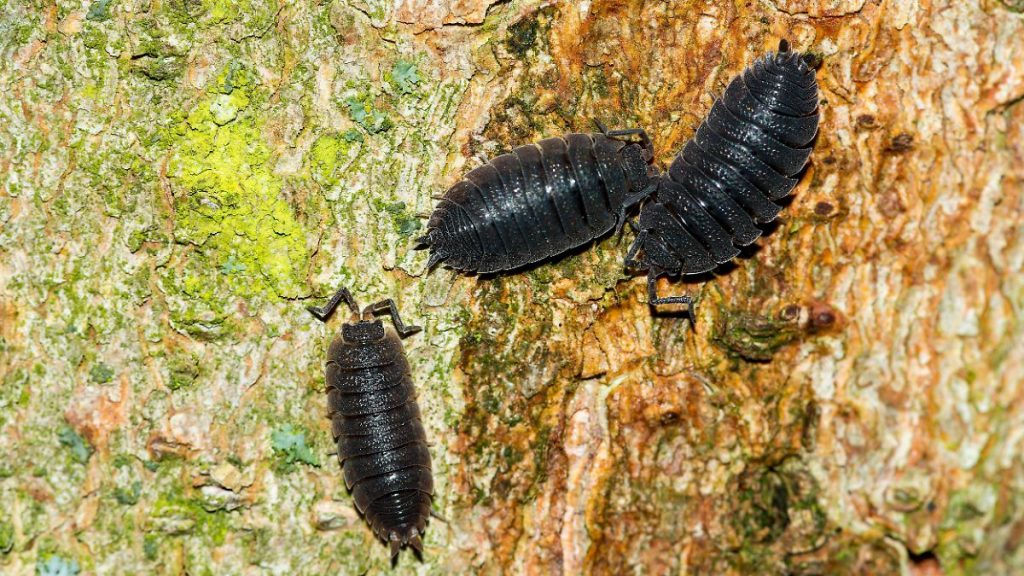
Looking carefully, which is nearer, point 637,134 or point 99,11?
point 99,11

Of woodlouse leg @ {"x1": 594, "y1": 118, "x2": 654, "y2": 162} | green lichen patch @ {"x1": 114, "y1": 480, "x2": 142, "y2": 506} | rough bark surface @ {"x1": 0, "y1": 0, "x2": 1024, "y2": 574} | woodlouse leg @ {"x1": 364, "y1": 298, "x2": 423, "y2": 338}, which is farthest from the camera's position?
woodlouse leg @ {"x1": 594, "y1": 118, "x2": 654, "y2": 162}

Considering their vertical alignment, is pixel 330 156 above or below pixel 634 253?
above

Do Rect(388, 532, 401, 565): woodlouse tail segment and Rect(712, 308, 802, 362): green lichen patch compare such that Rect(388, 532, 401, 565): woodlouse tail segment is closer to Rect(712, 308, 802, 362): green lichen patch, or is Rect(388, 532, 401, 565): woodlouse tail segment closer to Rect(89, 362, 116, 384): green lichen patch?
Rect(89, 362, 116, 384): green lichen patch

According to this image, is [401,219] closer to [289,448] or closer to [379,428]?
[379,428]

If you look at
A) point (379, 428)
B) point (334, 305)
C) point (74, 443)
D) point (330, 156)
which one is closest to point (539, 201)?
point (330, 156)


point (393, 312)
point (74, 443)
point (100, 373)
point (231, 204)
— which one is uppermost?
point (231, 204)

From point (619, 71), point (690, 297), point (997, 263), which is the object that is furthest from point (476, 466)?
point (997, 263)

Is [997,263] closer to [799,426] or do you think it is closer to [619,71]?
[799,426]

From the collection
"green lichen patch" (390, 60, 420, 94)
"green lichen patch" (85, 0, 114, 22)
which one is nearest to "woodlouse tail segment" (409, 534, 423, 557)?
"green lichen patch" (390, 60, 420, 94)
